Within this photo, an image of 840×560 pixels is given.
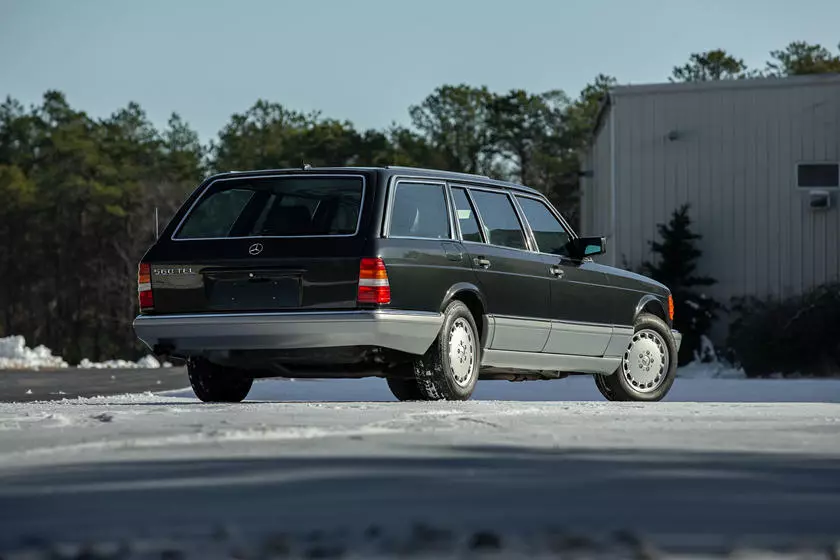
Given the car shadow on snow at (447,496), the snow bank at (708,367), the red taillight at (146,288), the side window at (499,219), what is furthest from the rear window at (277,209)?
the snow bank at (708,367)

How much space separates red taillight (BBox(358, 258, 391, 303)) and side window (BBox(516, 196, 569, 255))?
2.35 meters

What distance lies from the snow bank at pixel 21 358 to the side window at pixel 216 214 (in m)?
21.3

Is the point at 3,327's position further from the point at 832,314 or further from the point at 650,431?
the point at 650,431

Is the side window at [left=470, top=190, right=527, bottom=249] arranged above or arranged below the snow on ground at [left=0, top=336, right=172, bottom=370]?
above

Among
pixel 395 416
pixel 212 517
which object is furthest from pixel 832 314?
pixel 212 517

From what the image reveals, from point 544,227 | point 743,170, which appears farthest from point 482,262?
point 743,170

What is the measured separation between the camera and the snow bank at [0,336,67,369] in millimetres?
33812

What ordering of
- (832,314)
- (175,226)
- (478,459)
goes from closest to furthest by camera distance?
(478,459) < (175,226) < (832,314)

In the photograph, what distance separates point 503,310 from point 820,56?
82179mm

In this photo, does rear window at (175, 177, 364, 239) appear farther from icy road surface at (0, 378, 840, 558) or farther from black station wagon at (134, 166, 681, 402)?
icy road surface at (0, 378, 840, 558)

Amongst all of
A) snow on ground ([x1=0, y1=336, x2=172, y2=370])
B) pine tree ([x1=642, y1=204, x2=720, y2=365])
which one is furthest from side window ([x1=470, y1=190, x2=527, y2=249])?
pine tree ([x1=642, y1=204, x2=720, y2=365])

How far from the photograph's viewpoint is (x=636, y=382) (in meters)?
14.3

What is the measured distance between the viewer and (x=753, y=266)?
34.3m

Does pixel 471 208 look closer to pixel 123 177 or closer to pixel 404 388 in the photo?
pixel 404 388
